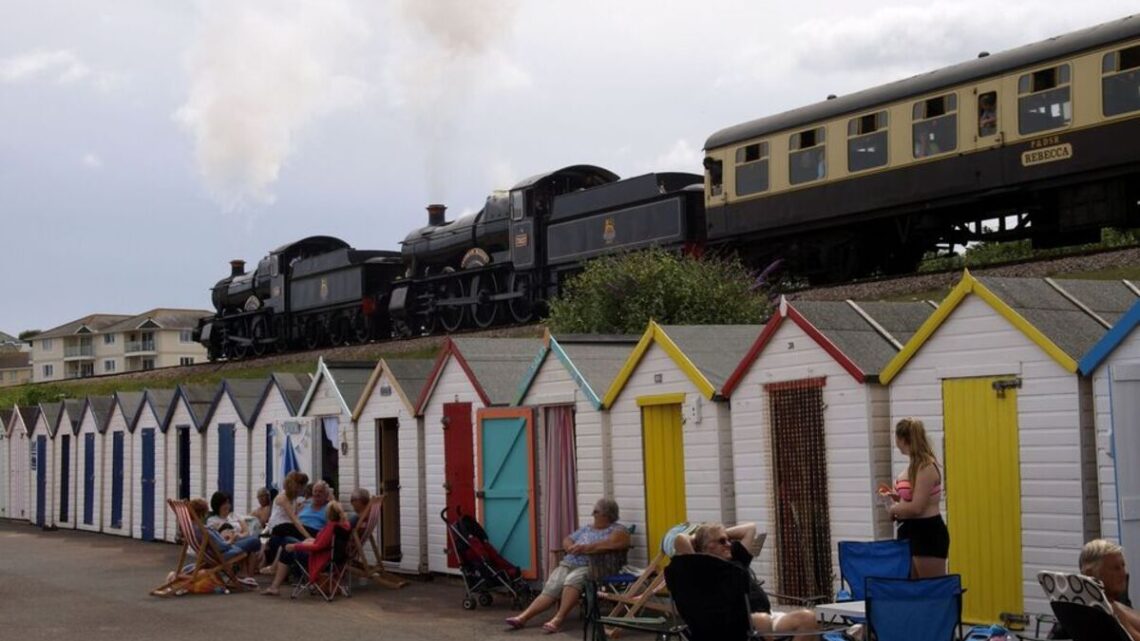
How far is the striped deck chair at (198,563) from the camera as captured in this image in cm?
1605

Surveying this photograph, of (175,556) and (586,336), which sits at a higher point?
(586,336)

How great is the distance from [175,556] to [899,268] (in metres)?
13.4

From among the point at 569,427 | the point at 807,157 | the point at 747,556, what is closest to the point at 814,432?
the point at 747,556

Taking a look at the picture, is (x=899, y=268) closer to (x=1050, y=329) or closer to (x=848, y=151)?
(x=848, y=151)

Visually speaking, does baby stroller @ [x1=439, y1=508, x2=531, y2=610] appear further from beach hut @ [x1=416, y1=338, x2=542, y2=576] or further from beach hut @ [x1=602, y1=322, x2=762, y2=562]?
beach hut @ [x1=602, y1=322, x2=762, y2=562]

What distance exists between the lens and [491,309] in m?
36.2

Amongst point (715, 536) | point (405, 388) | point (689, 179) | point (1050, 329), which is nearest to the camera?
point (715, 536)

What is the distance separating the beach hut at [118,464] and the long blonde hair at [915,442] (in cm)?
1688

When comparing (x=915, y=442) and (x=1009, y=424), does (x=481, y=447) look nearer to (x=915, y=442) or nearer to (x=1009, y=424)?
(x=1009, y=424)

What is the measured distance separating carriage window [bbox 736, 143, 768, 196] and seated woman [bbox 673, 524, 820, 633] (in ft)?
55.8

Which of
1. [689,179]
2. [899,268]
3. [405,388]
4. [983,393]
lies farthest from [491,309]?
[983,393]

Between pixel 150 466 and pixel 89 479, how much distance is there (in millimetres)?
2927

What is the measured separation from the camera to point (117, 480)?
987 inches

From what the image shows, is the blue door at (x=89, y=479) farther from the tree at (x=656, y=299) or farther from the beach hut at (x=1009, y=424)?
the beach hut at (x=1009, y=424)
